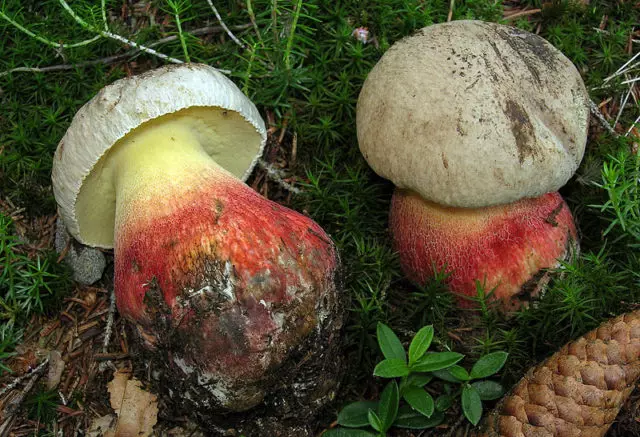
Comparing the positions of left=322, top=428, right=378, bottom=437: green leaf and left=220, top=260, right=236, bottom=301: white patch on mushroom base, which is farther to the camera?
left=322, top=428, right=378, bottom=437: green leaf

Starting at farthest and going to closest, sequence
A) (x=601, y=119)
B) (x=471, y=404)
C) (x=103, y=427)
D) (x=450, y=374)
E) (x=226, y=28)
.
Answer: (x=226, y=28), (x=601, y=119), (x=103, y=427), (x=450, y=374), (x=471, y=404)

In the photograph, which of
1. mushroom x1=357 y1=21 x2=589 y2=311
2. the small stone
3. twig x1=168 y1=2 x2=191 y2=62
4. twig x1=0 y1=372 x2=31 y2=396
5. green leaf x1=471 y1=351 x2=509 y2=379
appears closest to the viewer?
mushroom x1=357 y1=21 x2=589 y2=311

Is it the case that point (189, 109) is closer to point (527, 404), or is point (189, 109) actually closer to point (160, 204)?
point (160, 204)

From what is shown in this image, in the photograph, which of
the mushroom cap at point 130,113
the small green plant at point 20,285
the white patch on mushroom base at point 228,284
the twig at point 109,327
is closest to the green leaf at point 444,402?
the white patch on mushroom base at point 228,284

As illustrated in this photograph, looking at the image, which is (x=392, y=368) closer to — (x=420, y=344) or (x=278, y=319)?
Result: (x=420, y=344)

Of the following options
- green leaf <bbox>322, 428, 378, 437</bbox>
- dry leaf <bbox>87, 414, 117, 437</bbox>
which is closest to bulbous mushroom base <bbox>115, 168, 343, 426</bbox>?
green leaf <bbox>322, 428, 378, 437</bbox>

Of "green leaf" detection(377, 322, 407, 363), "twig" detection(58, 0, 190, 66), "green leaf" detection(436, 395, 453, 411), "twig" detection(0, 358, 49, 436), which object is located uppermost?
"twig" detection(58, 0, 190, 66)

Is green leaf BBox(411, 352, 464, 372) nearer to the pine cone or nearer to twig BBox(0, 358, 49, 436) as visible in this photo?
the pine cone

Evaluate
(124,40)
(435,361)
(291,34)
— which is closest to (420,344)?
(435,361)
